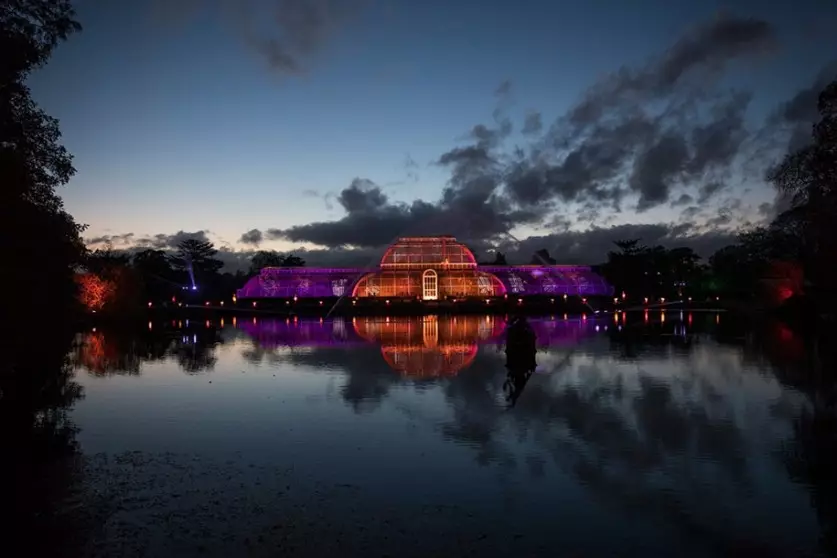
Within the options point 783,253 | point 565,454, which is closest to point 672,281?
point 783,253

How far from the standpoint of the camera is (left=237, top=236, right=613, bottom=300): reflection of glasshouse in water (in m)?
93.9

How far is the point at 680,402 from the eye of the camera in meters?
21.1

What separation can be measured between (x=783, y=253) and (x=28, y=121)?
6830 cm

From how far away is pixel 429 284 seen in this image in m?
94.4

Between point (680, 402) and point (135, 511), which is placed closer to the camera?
point (135, 511)

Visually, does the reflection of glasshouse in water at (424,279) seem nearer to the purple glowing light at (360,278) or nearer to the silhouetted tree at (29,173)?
the purple glowing light at (360,278)

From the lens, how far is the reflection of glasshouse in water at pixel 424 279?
93938 millimetres

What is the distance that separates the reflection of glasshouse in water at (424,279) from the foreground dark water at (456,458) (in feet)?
207

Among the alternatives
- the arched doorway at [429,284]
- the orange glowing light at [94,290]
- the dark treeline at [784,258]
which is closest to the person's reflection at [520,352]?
the dark treeline at [784,258]

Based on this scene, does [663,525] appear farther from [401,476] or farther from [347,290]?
[347,290]

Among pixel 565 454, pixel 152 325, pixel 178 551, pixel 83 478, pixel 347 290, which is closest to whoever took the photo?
pixel 178 551

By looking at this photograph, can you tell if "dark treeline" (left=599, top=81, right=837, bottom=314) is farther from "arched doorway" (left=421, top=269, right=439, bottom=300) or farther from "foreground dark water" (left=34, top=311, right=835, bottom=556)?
"arched doorway" (left=421, top=269, right=439, bottom=300)

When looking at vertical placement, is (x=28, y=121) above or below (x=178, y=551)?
above

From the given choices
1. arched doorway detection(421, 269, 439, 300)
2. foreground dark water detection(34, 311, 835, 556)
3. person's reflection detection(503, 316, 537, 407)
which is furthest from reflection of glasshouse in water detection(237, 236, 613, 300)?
person's reflection detection(503, 316, 537, 407)
